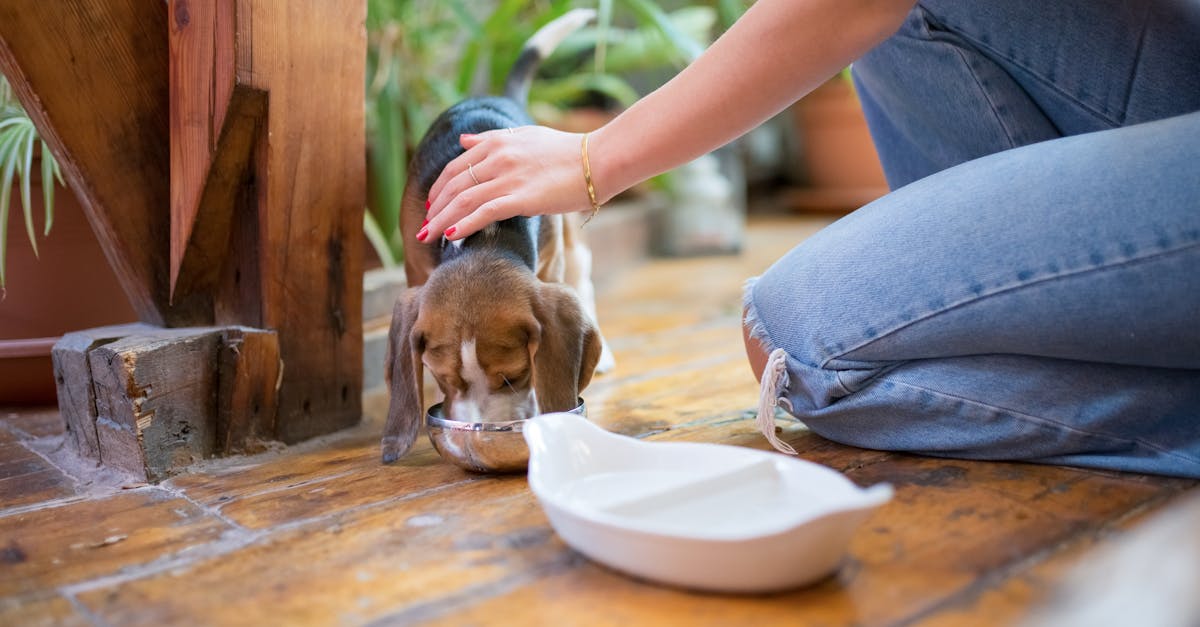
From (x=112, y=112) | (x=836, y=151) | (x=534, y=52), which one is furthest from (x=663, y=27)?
(x=836, y=151)

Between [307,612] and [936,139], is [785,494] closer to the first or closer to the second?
[307,612]

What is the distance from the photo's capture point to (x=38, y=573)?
5.00 ft

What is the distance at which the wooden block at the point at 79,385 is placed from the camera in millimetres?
2047

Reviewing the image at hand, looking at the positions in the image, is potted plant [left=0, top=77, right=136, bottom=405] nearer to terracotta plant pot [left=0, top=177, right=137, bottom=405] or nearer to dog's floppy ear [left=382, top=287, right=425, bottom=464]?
terracotta plant pot [left=0, top=177, right=137, bottom=405]

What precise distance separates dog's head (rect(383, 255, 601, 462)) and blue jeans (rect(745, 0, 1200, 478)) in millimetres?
411

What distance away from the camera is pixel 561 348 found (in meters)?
2.05

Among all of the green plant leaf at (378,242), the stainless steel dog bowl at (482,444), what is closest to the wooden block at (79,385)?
the stainless steel dog bowl at (482,444)

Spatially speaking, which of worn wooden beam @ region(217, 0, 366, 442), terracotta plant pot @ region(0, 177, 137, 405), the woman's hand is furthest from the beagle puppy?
terracotta plant pot @ region(0, 177, 137, 405)

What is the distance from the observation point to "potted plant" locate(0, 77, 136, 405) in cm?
233

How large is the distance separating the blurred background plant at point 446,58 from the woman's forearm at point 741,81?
135 centimetres

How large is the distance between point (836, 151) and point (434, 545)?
22.0 ft

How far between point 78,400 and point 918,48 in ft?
6.21

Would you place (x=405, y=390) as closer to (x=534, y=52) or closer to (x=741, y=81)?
(x=741, y=81)

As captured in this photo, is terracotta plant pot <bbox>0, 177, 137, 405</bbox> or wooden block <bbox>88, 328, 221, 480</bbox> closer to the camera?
wooden block <bbox>88, 328, 221, 480</bbox>
